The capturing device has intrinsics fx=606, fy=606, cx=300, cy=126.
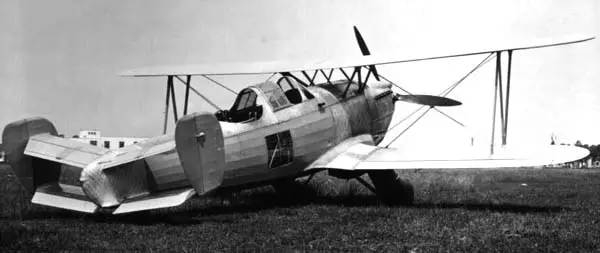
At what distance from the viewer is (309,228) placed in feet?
27.1

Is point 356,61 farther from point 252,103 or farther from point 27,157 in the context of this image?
point 27,157

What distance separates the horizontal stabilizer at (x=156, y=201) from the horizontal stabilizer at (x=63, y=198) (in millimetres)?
400

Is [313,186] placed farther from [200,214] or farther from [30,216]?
[30,216]

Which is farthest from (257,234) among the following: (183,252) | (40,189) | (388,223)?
(40,189)

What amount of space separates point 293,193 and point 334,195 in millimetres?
1814

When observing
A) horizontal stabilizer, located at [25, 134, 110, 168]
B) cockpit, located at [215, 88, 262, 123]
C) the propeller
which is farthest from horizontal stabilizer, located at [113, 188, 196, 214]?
the propeller

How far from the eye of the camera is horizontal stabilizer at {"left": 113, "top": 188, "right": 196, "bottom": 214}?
7.98 m

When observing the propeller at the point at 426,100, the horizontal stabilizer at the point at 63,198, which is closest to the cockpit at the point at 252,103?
the horizontal stabilizer at the point at 63,198

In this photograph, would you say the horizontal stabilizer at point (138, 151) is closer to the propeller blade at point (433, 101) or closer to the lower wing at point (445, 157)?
the lower wing at point (445, 157)

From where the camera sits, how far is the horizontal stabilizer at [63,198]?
8.22 m

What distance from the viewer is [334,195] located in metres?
14.1

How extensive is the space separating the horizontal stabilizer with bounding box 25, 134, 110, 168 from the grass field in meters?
0.92

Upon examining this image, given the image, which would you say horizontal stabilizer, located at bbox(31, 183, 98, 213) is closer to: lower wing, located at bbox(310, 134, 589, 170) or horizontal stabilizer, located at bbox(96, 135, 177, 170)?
horizontal stabilizer, located at bbox(96, 135, 177, 170)

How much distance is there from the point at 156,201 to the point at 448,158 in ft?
17.8
